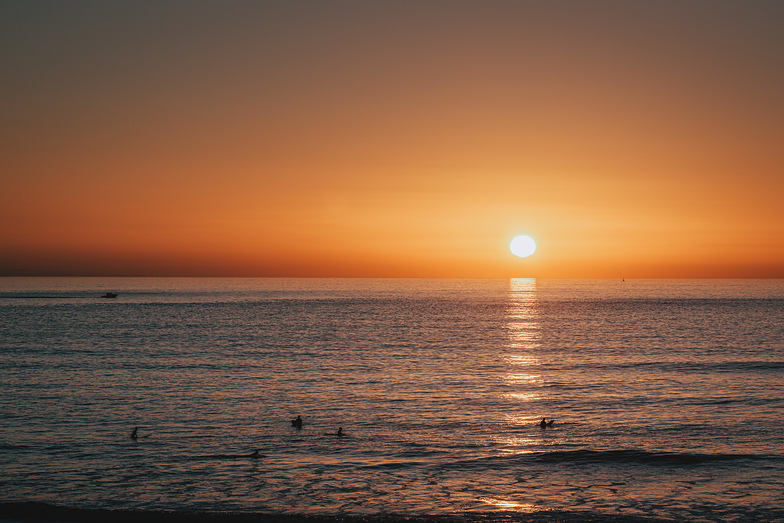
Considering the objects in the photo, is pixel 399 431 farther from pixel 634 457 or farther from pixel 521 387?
pixel 521 387

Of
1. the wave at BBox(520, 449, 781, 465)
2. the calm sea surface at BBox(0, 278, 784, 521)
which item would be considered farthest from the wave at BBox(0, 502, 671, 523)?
the wave at BBox(520, 449, 781, 465)

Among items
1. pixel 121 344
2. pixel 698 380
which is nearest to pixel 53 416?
pixel 121 344

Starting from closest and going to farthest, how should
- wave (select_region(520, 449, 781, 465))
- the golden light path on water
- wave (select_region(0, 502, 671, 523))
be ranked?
wave (select_region(0, 502, 671, 523)), the golden light path on water, wave (select_region(520, 449, 781, 465))

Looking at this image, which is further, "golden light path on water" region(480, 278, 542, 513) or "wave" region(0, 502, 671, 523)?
"golden light path on water" region(480, 278, 542, 513)

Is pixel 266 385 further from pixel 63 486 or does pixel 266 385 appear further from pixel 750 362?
pixel 750 362

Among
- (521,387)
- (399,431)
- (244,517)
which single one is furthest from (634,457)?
(521,387)

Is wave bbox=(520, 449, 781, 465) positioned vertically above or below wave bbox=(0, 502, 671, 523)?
below

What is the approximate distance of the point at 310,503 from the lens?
65.7 feet

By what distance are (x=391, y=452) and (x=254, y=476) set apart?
627 centimetres

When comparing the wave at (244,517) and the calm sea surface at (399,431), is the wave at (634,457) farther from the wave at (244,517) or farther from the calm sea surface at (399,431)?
Result: the wave at (244,517)

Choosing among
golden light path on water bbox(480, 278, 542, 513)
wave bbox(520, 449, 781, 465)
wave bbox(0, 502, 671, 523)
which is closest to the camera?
wave bbox(0, 502, 671, 523)

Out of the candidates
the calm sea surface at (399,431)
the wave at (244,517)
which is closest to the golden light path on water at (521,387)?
the calm sea surface at (399,431)

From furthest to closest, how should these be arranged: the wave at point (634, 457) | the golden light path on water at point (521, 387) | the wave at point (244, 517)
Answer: the wave at point (634, 457)
the golden light path on water at point (521, 387)
the wave at point (244, 517)

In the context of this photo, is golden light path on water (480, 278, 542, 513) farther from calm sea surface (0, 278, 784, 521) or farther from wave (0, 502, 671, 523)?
wave (0, 502, 671, 523)
